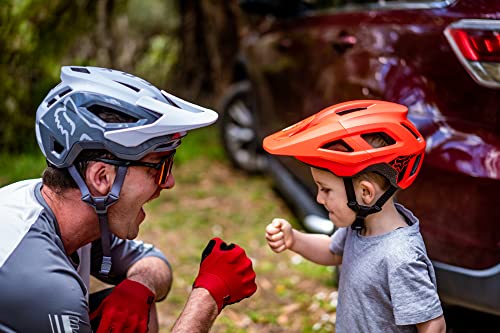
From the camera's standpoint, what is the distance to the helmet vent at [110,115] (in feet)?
7.54

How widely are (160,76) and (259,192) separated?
11.8 ft

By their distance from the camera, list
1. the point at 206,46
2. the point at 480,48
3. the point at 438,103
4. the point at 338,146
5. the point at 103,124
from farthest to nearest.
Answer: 1. the point at 206,46
2. the point at 438,103
3. the point at 480,48
4. the point at 338,146
5. the point at 103,124

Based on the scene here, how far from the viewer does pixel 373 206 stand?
240 centimetres

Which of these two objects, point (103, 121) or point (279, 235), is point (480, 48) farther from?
point (103, 121)

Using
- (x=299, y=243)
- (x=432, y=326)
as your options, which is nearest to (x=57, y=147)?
(x=299, y=243)

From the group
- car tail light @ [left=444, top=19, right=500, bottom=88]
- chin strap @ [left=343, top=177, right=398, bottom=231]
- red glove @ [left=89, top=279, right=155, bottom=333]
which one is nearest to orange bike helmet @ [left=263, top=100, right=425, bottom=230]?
chin strap @ [left=343, top=177, right=398, bottom=231]

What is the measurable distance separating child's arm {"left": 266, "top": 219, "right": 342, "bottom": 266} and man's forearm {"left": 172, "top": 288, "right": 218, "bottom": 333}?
0.35 metres

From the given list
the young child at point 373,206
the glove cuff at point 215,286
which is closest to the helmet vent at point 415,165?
the young child at point 373,206

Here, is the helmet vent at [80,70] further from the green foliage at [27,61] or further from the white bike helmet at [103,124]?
the green foliage at [27,61]

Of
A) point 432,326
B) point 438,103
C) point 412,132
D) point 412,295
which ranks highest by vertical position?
point 412,132

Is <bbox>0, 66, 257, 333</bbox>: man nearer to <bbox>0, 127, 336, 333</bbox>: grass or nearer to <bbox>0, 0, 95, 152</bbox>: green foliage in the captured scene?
<bbox>0, 127, 336, 333</bbox>: grass

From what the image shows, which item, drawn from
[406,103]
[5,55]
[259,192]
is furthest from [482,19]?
[5,55]

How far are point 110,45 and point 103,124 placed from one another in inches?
258

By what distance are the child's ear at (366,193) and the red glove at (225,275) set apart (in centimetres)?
47
